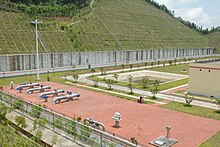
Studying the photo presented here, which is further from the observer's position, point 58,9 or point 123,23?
point 123,23

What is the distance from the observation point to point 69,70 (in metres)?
43.6

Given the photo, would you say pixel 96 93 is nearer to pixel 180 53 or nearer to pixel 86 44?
pixel 86 44

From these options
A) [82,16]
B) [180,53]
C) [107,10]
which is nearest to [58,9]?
[82,16]

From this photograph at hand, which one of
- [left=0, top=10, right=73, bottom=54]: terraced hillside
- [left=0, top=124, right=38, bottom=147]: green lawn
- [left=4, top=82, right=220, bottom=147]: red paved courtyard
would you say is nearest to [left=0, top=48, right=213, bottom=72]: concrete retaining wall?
[left=0, top=10, right=73, bottom=54]: terraced hillside

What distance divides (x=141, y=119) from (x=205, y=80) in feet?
39.8

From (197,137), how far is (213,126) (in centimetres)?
272

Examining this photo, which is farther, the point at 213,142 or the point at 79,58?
the point at 79,58

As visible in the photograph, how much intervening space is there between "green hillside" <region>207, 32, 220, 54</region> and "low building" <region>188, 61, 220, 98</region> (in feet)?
259

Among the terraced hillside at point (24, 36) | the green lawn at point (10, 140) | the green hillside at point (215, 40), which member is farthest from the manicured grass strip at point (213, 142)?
the green hillside at point (215, 40)

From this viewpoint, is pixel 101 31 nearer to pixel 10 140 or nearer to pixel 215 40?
pixel 10 140

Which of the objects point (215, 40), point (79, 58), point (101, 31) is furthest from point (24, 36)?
point (215, 40)

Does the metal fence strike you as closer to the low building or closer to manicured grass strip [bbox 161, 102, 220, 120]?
manicured grass strip [bbox 161, 102, 220, 120]

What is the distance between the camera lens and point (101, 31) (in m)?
61.5

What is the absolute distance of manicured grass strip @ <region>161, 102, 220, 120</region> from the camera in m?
19.6
